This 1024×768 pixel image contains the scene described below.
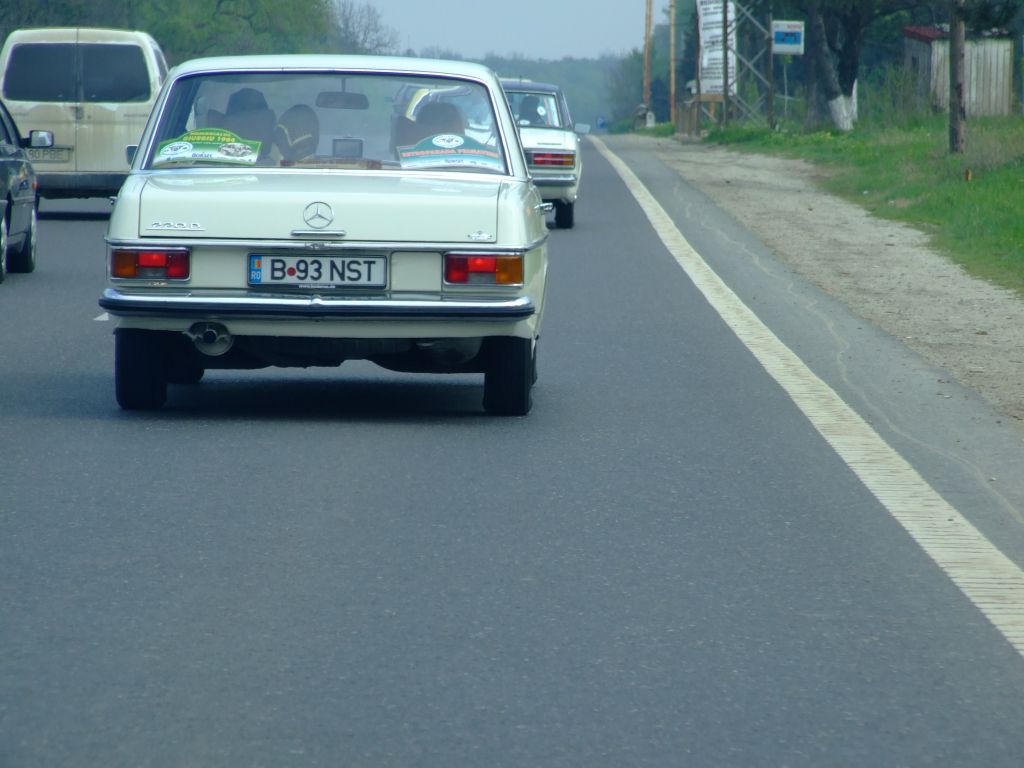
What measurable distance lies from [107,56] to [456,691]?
18.3 meters

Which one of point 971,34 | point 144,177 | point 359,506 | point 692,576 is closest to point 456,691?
point 692,576

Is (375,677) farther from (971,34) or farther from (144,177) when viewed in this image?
(971,34)

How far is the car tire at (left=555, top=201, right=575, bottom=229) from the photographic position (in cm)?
2078

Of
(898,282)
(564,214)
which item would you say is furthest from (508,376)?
(564,214)

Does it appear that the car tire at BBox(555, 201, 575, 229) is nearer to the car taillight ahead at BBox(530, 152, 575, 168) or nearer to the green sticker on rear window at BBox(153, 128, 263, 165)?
the car taillight ahead at BBox(530, 152, 575, 168)

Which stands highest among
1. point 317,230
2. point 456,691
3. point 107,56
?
point 107,56

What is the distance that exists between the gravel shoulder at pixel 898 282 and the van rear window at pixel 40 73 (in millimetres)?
7487

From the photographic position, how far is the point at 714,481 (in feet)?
22.8

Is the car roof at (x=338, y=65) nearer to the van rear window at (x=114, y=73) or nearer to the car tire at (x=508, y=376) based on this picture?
the car tire at (x=508, y=376)

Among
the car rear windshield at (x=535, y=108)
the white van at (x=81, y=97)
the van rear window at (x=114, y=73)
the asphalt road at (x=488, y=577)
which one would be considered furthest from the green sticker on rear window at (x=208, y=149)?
the car rear windshield at (x=535, y=108)

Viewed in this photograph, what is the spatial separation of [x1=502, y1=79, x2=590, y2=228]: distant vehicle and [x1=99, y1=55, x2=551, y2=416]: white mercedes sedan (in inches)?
423

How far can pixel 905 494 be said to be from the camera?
6.73m

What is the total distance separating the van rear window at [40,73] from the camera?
2159 centimetres

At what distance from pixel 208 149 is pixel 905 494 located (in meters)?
3.39
